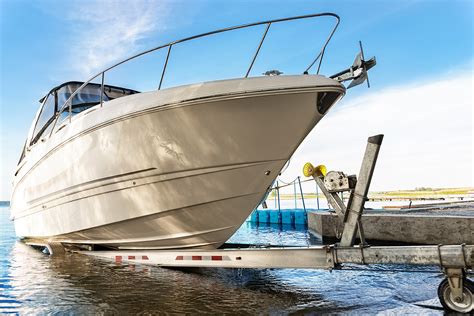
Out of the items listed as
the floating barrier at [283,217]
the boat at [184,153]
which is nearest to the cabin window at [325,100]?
the boat at [184,153]

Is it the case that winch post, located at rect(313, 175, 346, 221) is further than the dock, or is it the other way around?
the dock

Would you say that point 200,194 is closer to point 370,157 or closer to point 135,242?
point 135,242

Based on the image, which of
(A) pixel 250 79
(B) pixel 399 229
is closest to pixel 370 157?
(A) pixel 250 79

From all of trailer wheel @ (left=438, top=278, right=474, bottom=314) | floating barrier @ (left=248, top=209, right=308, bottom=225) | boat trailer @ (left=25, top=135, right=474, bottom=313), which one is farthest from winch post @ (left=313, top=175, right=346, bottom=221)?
floating barrier @ (left=248, top=209, right=308, bottom=225)

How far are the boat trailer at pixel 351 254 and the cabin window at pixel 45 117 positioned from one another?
Answer: 12.0 feet

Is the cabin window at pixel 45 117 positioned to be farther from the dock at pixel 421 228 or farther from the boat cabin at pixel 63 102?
the dock at pixel 421 228

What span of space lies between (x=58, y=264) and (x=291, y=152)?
4161mm

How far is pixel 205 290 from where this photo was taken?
3785mm

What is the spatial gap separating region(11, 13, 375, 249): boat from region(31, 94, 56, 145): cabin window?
53.6 inches

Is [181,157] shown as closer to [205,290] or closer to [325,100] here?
[205,290]

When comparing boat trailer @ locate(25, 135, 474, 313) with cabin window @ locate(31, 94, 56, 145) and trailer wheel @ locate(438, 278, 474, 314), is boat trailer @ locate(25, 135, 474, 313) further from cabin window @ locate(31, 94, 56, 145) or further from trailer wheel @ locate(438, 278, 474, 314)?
cabin window @ locate(31, 94, 56, 145)

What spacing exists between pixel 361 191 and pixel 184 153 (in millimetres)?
2022

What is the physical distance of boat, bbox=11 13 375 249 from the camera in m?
3.67

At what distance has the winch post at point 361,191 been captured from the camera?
10.9 ft
